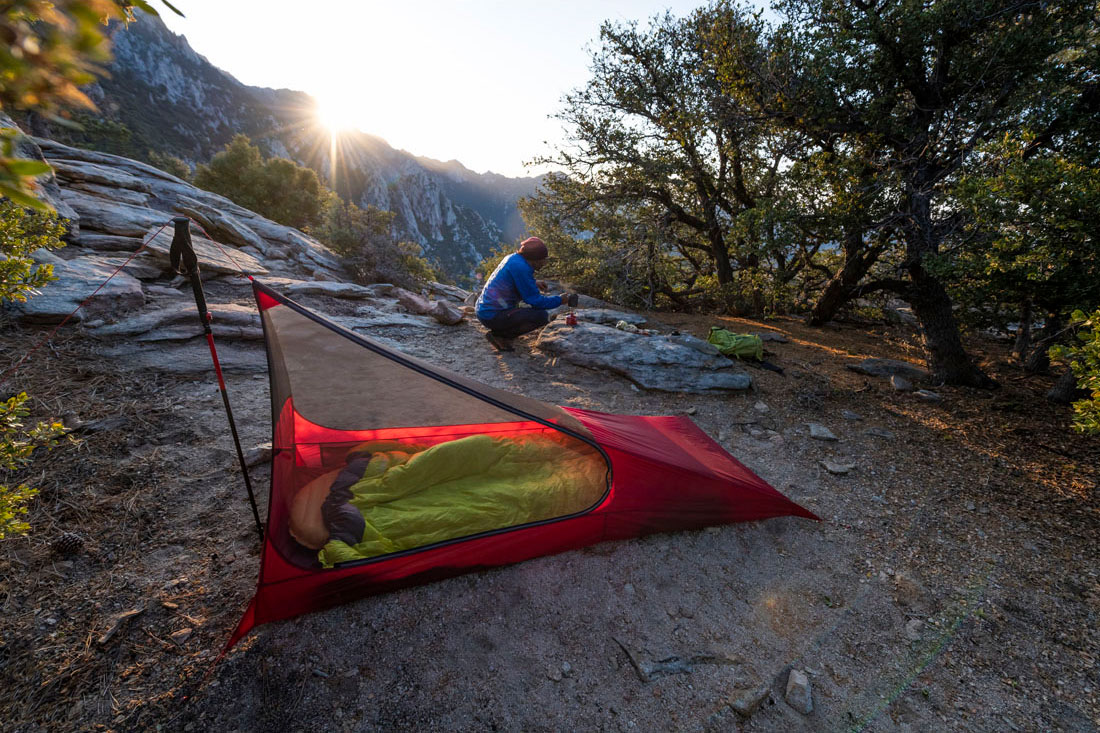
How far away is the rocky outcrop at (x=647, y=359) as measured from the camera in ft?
19.4

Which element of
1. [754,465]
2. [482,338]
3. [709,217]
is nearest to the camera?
[754,465]

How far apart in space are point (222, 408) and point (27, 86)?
14.1 ft

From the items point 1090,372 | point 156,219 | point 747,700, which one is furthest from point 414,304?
point 1090,372

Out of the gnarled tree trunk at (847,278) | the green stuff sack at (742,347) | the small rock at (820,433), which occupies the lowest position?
the small rock at (820,433)

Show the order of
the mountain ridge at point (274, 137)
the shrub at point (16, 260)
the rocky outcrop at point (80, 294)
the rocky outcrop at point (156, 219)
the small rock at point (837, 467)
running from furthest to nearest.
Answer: the mountain ridge at point (274, 137) < the rocky outcrop at point (156, 219) < the rocky outcrop at point (80, 294) < the small rock at point (837, 467) < the shrub at point (16, 260)

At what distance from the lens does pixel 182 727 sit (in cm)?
201

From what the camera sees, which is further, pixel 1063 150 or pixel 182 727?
pixel 1063 150

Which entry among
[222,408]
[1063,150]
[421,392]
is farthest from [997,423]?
[222,408]

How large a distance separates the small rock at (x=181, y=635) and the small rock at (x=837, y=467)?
5269 millimetres

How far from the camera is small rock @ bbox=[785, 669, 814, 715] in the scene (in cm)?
227

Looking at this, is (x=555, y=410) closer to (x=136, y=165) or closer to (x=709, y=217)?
(x=709, y=217)

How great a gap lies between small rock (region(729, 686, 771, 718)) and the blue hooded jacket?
5.07 meters

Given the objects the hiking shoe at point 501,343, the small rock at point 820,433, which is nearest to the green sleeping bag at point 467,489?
the small rock at point 820,433

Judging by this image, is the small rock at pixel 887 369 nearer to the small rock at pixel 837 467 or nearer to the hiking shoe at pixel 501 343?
the small rock at pixel 837 467
